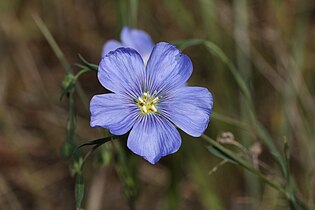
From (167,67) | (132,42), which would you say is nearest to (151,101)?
(167,67)

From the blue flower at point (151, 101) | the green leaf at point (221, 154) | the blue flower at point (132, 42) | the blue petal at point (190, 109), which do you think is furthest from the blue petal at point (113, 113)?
the blue flower at point (132, 42)

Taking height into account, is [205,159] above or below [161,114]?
below

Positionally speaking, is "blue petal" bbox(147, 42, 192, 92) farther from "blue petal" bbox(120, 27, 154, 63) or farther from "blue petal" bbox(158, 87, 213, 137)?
"blue petal" bbox(120, 27, 154, 63)

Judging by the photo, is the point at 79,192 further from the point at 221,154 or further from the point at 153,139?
the point at 221,154

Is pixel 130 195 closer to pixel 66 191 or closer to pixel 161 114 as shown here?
pixel 161 114

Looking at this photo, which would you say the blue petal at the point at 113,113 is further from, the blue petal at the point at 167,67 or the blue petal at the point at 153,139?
the blue petal at the point at 167,67

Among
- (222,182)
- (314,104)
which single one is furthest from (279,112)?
(222,182)
